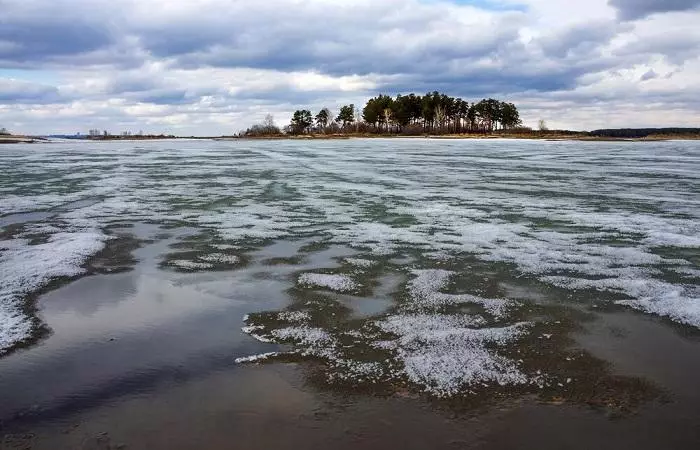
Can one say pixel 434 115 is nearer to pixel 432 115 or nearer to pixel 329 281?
pixel 432 115

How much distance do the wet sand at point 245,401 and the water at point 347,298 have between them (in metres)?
0.04

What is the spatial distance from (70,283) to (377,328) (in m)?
4.17

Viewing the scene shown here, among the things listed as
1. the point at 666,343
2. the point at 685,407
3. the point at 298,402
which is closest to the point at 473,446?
the point at 298,402

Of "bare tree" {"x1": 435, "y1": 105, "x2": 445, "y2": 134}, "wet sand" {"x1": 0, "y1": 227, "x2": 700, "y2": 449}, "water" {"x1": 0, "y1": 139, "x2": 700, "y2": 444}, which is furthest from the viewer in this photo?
"bare tree" {"x1": 435, "y1": 105, "x2": 445, "y2": 134}

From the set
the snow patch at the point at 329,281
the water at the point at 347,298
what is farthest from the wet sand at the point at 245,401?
the snow patch at the point at 329,281

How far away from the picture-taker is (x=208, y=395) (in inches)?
165

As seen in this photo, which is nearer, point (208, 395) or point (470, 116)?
point (208, 395)

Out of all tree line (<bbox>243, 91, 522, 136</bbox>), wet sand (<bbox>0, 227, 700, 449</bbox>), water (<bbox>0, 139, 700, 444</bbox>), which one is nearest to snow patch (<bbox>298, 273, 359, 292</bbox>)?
water (<bbox>0, 139, 700, 444</bbox>)

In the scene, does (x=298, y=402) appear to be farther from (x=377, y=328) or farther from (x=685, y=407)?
(x=685, y=407)

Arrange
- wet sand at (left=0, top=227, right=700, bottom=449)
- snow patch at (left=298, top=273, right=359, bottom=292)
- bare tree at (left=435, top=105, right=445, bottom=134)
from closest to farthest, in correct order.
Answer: wet sand at (left=0, top=227, right=700, bottom=449), snow patch at (left=298, top=273, right=359, bottom=292), bare tree at (left=435, top=105, right=445, bottom=134)

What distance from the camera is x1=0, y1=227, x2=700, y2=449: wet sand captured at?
3.60 m

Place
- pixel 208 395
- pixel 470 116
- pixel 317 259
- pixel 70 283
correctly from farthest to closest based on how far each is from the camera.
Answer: pixel 470 116
pixel 317 259
pixel 70 283
pixel 208 395

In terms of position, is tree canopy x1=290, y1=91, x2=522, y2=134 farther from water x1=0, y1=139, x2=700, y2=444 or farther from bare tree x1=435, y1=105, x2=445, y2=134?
water x1=0, y1=139, x2=700, y2=444

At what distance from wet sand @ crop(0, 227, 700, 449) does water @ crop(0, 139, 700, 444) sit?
36mm
